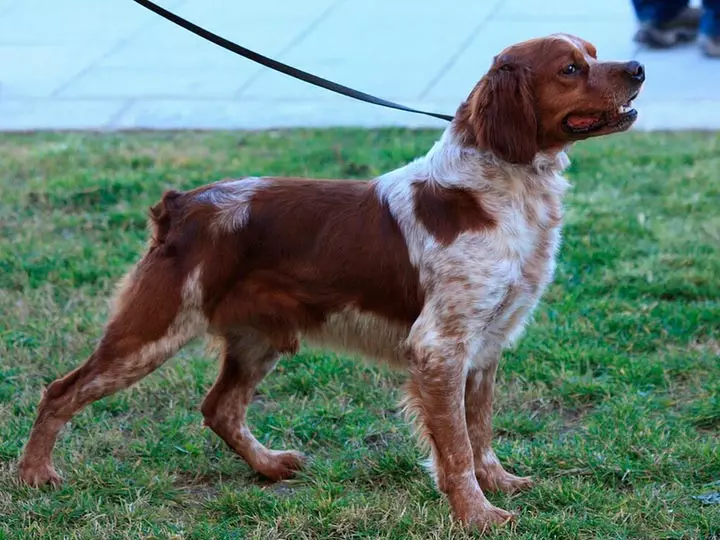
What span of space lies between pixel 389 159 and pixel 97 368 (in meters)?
4.02

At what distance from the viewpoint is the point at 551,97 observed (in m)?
3.92

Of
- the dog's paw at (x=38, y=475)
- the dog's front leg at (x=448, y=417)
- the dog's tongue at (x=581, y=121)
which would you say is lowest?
the dog's paw at (x=38, y=475)

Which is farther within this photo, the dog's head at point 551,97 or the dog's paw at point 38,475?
the dog's paw at point 38,475

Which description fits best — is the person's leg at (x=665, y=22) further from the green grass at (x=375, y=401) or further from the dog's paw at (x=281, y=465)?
the dog's paw at (x=281, y=465)

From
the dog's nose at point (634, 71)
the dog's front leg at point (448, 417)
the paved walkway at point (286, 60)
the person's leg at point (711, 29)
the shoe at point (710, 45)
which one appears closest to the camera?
the dog's nose at point (634, 71)

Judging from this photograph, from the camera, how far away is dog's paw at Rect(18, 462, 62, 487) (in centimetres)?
426

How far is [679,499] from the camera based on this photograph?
13.3 ft

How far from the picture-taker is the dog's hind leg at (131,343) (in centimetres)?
413

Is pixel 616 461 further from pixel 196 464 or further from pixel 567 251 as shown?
pixel 567 251

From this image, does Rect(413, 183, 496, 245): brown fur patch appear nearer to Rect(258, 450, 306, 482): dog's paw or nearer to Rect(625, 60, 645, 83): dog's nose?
Rect(625, 60, 645, 83): dog's nose

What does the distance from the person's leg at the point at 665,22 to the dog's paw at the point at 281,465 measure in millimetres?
6465

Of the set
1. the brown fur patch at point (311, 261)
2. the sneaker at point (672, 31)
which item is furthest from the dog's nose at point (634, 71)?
the sneaker at point (672, 31)

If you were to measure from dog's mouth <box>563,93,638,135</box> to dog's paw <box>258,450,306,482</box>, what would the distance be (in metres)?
1.62

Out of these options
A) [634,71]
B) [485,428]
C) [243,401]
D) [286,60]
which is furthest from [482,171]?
[286,60]
